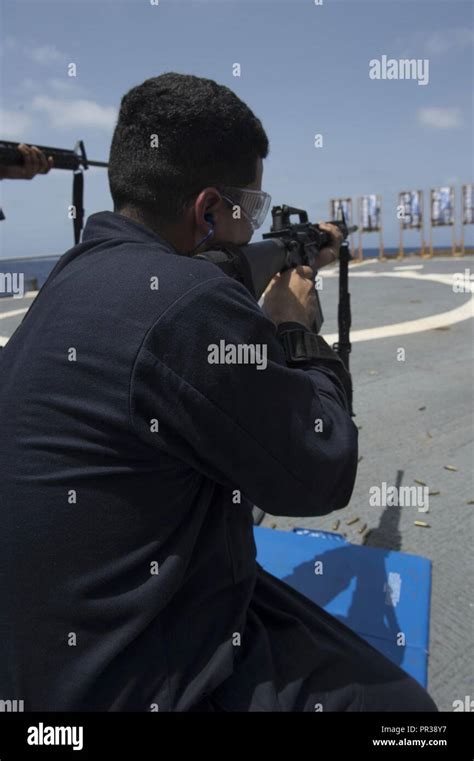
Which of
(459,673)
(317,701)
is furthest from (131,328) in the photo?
(459,673)

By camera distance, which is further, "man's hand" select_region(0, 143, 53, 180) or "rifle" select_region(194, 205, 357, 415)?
"man's hand" select_region(0, 143, 53, 180)

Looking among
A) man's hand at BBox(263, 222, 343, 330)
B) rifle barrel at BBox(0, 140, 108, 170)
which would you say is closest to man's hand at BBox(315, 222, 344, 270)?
man's hand at BBox(263, 222, 343, 330)

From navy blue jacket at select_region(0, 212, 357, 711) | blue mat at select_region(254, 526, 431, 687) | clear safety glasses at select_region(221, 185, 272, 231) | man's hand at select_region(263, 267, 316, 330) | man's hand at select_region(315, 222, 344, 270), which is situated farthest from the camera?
man's hand at select_region(315, 222, 344, 270)

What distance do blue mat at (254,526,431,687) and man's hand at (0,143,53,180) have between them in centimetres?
280

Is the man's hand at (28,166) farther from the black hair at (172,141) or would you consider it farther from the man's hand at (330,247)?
the black hair at (172,141)

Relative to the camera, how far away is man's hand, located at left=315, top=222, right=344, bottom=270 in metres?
2.70

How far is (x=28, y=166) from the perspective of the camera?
3654mm

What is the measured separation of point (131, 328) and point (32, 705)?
87 cm

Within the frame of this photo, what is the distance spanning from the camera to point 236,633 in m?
1.33

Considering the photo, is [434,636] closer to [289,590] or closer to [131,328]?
[289,590]

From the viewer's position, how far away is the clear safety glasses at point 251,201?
1467mm

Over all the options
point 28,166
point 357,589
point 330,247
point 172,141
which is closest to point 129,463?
point 172,141

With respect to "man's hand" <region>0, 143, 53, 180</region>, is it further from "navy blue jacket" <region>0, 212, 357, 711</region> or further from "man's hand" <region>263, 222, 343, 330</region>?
"navy blue jacket" <region>0, 212, 357, 711</region>

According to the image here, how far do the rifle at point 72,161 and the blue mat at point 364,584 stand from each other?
83.2 inches
